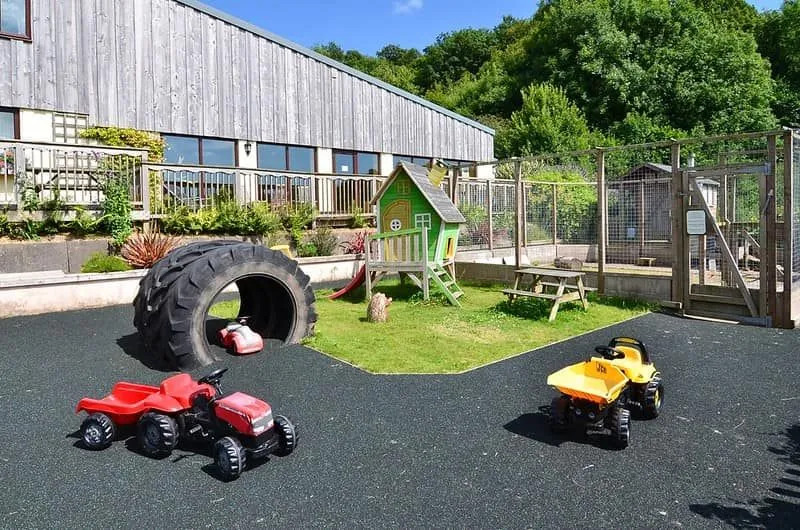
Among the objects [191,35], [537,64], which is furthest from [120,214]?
[537,64]

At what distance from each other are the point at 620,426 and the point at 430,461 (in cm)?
134

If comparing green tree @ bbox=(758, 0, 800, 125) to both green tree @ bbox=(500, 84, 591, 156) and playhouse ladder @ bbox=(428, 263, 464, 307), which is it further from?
playhouse ladder @ bbox=(428, 263, 464, 307)

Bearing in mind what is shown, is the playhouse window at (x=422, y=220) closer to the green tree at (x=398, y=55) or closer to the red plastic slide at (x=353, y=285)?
the red plastic slide at (x=353, y=285)

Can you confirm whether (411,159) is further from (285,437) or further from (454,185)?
(285,437)

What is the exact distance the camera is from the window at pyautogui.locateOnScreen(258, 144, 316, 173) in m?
17.3

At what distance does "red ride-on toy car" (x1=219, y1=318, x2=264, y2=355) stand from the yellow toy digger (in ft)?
12.2

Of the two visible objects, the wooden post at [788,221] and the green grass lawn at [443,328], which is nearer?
the green grass lawn at [443,328]

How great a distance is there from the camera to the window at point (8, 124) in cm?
1317

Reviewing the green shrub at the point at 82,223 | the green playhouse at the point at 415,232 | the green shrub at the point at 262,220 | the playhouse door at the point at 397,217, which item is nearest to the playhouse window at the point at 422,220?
the green playhouse at the point at 415,232

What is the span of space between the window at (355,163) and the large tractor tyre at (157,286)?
12.8 metres

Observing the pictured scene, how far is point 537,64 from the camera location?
38812mm

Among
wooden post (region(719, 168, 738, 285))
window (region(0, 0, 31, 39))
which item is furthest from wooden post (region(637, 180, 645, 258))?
window (region(0, 0, 31, 39))

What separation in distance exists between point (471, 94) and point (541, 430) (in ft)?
139

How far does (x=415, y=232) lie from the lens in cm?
1022
